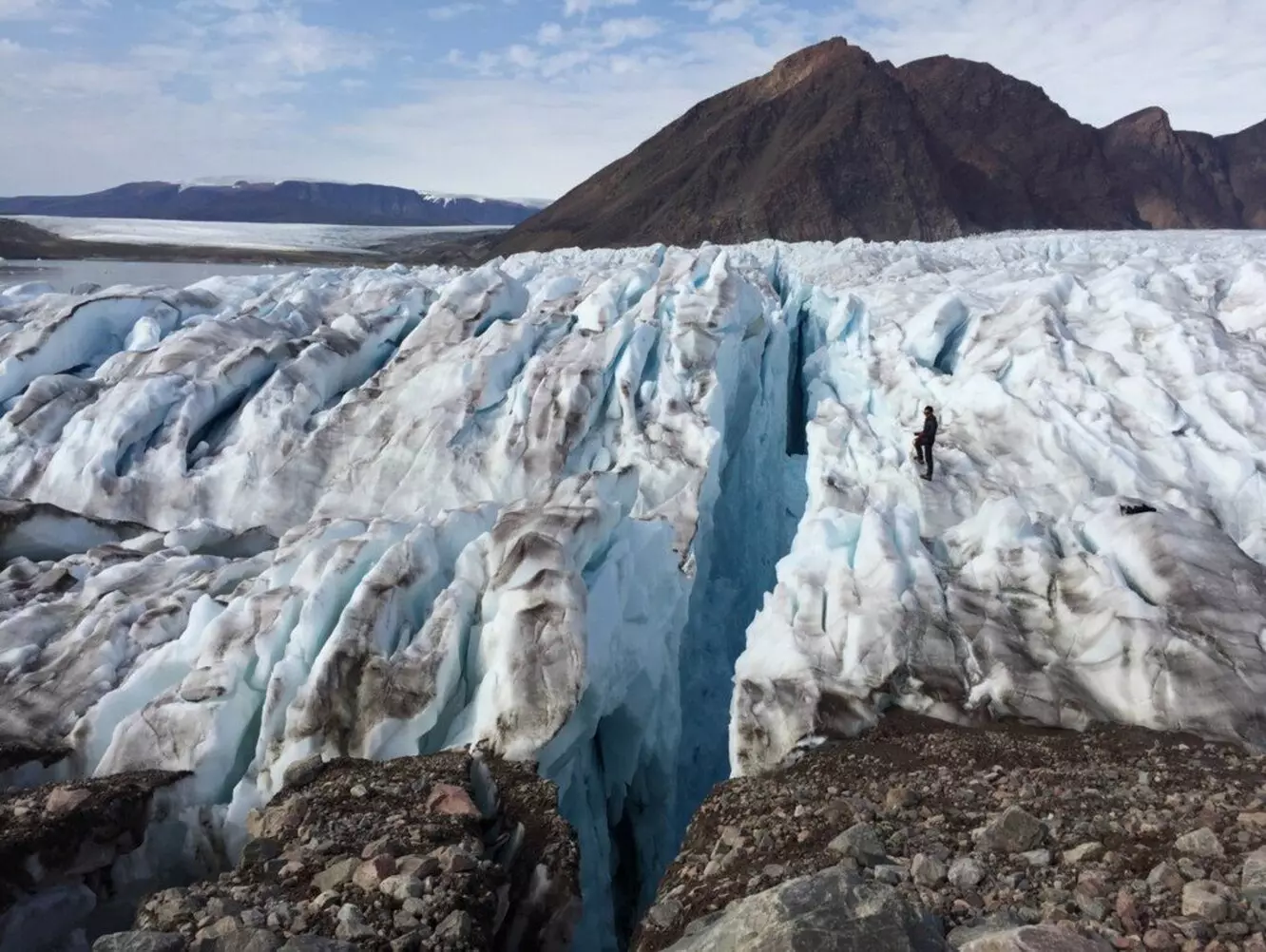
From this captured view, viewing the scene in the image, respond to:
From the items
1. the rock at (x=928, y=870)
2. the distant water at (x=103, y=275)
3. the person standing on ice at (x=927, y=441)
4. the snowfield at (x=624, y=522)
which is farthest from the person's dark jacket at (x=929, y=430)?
the distant water at (x=103, y=275)

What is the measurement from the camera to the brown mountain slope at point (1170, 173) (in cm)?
8006

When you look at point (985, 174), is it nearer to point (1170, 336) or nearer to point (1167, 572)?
point (1170, 336)

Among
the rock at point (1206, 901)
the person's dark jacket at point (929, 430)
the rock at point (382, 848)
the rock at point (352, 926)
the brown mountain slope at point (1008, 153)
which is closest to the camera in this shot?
the rock at point (1206, 901)

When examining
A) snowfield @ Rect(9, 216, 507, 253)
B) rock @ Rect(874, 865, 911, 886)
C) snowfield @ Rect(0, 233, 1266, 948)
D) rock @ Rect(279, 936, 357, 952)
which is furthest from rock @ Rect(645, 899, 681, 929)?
snowfield @ Rect(9, 216, 507, 253)

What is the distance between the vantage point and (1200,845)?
3.74m

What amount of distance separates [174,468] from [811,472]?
8.17 meters

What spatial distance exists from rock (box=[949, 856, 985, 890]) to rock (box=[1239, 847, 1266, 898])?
0.97 m

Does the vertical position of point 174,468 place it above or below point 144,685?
above

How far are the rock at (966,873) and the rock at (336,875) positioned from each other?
2.81 metres

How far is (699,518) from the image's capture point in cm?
983

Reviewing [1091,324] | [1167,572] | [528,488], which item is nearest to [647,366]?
[528,488]

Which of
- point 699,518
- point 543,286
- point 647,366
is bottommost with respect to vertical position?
point 699,518

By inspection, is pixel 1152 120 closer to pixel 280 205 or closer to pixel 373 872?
pixel 373 872

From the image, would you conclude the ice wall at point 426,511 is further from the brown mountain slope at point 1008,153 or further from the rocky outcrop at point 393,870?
the brown mountain slope at point 1008,153
